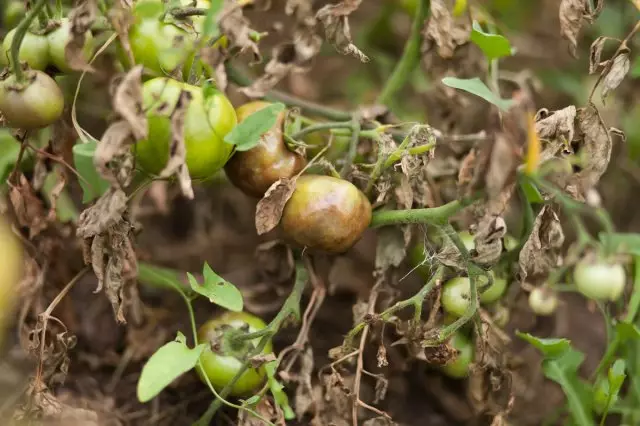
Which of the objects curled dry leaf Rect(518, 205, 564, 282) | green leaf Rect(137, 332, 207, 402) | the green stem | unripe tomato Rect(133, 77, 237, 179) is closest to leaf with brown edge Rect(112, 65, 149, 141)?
unripe tomato Rect(133, 77, 237, 179)

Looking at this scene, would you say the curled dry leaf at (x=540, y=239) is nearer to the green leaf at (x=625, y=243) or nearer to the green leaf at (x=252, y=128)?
the green leaf at (x=625, y=243)

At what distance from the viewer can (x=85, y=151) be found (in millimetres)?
745

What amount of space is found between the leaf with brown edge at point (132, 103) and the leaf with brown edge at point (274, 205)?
197 mm

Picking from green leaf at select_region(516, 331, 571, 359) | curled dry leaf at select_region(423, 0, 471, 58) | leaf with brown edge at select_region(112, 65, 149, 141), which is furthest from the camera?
curled dry leaf at select_region(423, 0, 471, 58)

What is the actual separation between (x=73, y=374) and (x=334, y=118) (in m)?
0.57

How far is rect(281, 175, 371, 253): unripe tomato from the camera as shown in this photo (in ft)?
2.71

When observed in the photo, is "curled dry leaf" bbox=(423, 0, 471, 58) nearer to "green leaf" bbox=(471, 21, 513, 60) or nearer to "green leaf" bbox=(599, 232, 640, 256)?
"green leaf" bbox=(471, 21, 513, 60)

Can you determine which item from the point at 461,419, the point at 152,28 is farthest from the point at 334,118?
the point at 461,419

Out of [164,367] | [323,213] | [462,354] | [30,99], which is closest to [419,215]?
[323,213]

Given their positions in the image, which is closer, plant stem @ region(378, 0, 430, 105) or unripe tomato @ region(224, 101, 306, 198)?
unripe tomato @ region(224, 101, 306, 198)

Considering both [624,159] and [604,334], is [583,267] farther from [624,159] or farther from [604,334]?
[624,159]

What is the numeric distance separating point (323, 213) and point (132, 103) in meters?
0.26

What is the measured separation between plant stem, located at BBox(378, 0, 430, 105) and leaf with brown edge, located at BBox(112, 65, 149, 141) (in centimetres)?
48

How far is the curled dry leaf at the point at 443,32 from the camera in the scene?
985mm
